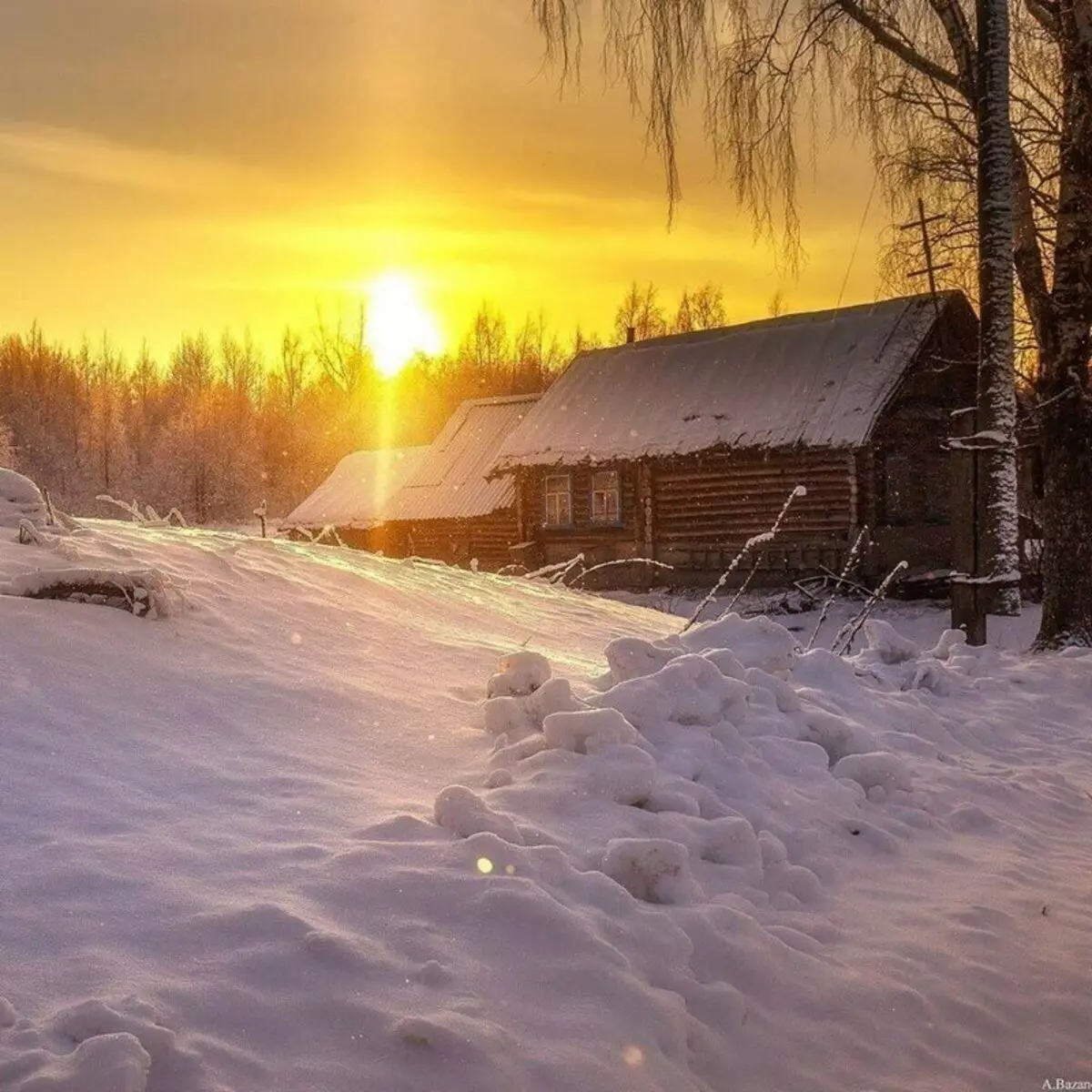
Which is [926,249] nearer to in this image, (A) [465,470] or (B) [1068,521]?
(B) [1068,521]

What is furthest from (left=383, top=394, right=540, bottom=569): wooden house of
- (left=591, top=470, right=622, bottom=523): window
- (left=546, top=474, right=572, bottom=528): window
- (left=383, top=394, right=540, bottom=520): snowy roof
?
(left=591, top=470, right=622, bottom=523): window

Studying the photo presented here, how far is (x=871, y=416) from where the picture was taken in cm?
1853

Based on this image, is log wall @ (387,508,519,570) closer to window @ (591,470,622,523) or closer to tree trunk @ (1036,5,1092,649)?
window @ (591,470,622,523)

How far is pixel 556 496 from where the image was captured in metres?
23.7

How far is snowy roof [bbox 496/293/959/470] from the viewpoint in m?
19.3

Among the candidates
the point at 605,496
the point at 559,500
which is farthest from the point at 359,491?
the point at 605,496

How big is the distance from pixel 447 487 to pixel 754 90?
774 inches

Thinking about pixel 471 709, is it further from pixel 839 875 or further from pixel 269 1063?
pixel 269 1063

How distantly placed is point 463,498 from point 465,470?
147cm

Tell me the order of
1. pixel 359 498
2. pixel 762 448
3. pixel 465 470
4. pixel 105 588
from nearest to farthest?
pixel 105 588 → pixel 762 448 → pixel 465 470 → pixel 359 498

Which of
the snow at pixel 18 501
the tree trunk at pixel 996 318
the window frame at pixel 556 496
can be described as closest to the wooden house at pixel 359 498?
the window frame at pixel 556 496

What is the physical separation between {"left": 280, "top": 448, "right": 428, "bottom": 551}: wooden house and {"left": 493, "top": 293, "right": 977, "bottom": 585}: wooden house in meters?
6.14

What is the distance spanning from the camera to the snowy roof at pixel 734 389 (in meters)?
19.3

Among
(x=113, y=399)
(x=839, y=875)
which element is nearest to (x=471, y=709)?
(x=839, y=875)
